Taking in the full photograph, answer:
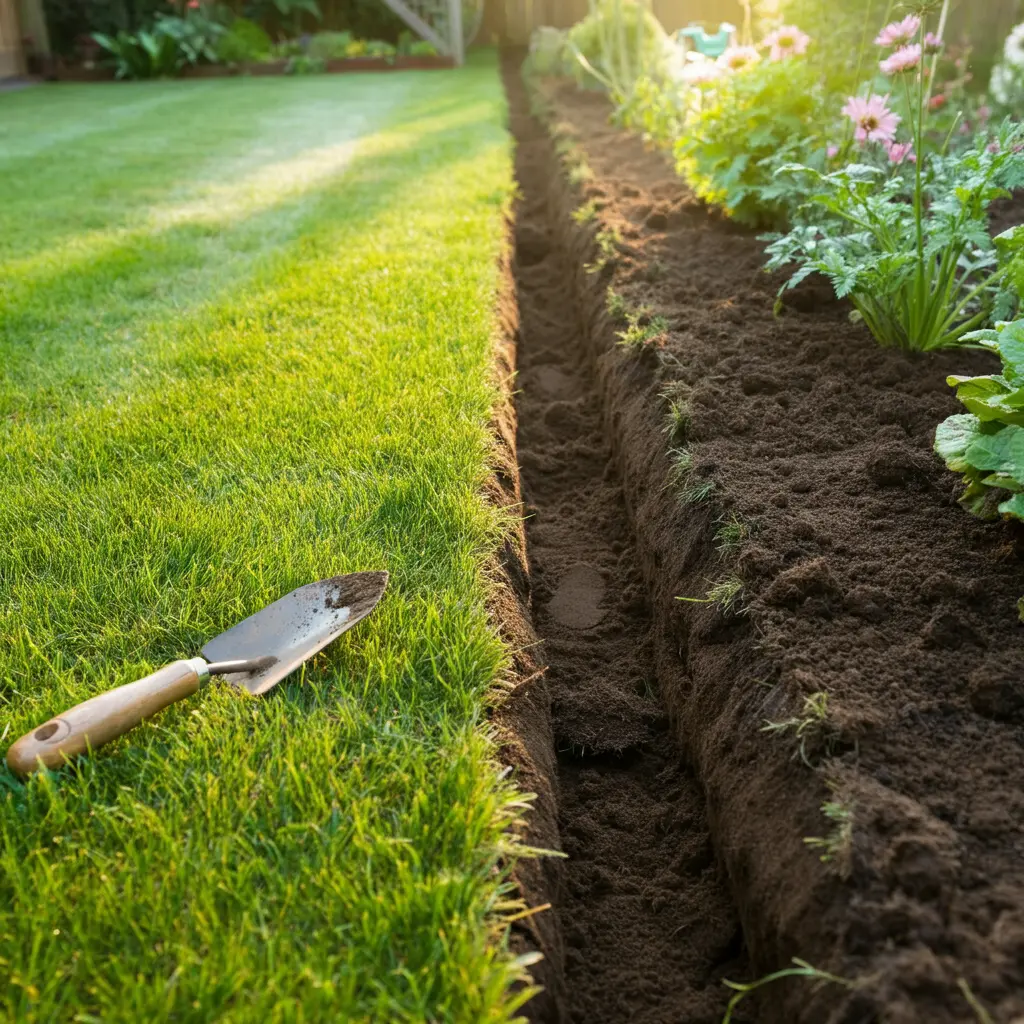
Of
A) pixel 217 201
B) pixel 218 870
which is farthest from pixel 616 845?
pixel 217 201

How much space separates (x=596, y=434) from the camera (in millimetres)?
3369

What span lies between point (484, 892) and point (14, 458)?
204 cm

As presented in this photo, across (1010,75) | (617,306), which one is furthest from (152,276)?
(1010,75)

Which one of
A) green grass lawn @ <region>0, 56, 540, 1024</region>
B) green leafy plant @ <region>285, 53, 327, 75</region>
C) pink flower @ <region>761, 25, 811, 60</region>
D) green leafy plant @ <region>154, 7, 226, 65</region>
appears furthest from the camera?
green leafy plant @ <region>285, 53, 327, 75</region>

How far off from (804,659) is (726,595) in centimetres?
28

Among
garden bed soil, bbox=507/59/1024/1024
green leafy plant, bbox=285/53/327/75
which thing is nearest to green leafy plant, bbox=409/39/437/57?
green leafy plant, bbox=285/53/327/75

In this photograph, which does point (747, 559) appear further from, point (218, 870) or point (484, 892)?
point (218, 870)

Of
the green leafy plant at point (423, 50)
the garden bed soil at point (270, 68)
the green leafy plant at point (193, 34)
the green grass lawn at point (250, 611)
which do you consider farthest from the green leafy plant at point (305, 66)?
the green grass lawn at point (250, 611)

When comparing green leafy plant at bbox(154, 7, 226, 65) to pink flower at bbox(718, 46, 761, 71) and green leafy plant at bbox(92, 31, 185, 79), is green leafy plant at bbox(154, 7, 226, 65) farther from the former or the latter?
pink flower at bbox(718, 46, 761, 71)

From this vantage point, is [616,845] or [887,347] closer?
[616,845]

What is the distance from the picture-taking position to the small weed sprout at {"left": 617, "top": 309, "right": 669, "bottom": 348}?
315cm

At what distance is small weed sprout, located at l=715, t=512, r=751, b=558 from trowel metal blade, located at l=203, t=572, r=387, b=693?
783 mm

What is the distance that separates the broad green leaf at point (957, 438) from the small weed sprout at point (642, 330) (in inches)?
46.7

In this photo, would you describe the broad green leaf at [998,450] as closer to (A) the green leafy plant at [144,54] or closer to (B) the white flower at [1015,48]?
(B) the white flower at [1015,48]
